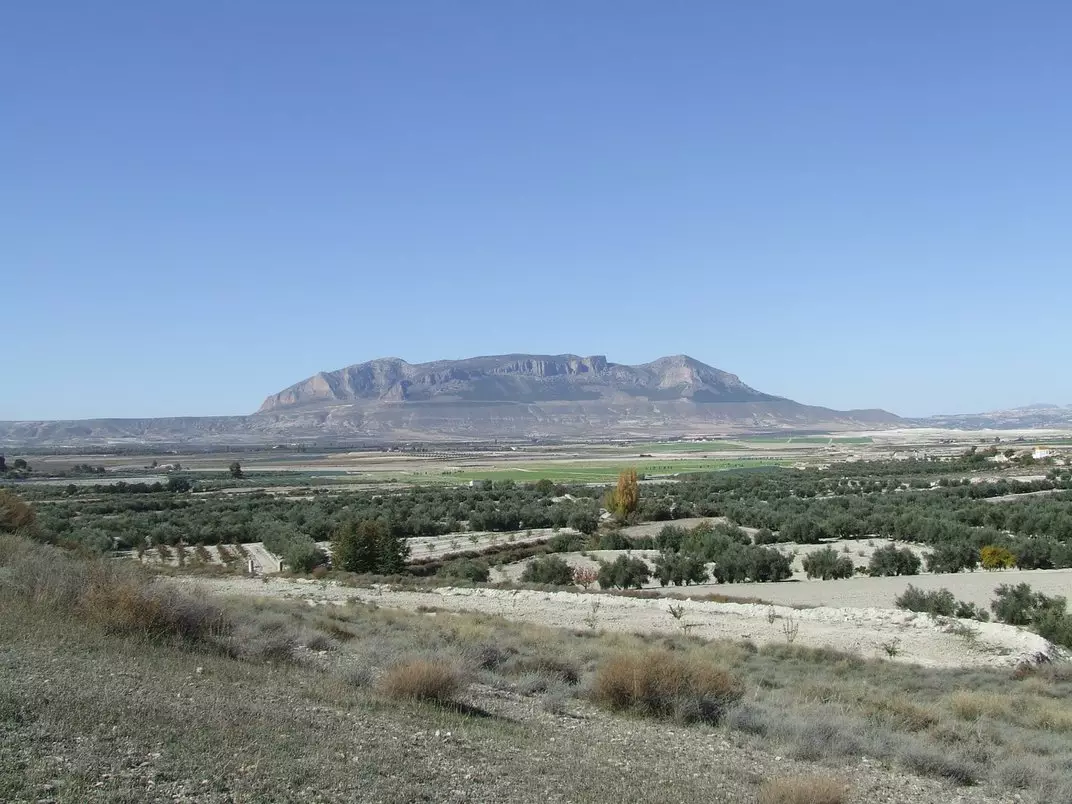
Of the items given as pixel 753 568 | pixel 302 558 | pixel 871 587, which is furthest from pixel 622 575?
pixel 302 558

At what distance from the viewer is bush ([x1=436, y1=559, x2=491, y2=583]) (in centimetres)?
3494

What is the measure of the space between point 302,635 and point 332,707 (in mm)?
5614

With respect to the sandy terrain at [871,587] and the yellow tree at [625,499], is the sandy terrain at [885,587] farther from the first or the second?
the yellow tree at [625,499]

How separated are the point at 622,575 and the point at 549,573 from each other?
307 centimetres

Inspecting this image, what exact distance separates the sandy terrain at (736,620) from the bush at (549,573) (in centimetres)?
684

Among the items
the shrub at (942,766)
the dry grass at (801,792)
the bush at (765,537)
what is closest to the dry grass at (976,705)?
the shrub at (942,766)

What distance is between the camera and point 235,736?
7.57m

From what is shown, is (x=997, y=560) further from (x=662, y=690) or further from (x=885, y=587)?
(x=662, y=690)

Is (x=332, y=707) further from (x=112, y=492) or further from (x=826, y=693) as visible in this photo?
(x=112, y=492)

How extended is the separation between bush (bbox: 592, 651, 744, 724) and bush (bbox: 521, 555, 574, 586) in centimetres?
2243

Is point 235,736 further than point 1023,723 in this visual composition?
No

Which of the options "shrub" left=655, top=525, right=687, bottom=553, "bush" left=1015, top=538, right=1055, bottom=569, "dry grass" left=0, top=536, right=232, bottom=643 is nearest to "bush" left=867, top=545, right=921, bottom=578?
"bush" left=1015, top=538, right=1055, bottom=569

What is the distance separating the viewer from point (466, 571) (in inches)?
1389

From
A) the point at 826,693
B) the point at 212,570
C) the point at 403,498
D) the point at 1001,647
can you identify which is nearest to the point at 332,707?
the point at 826,693
